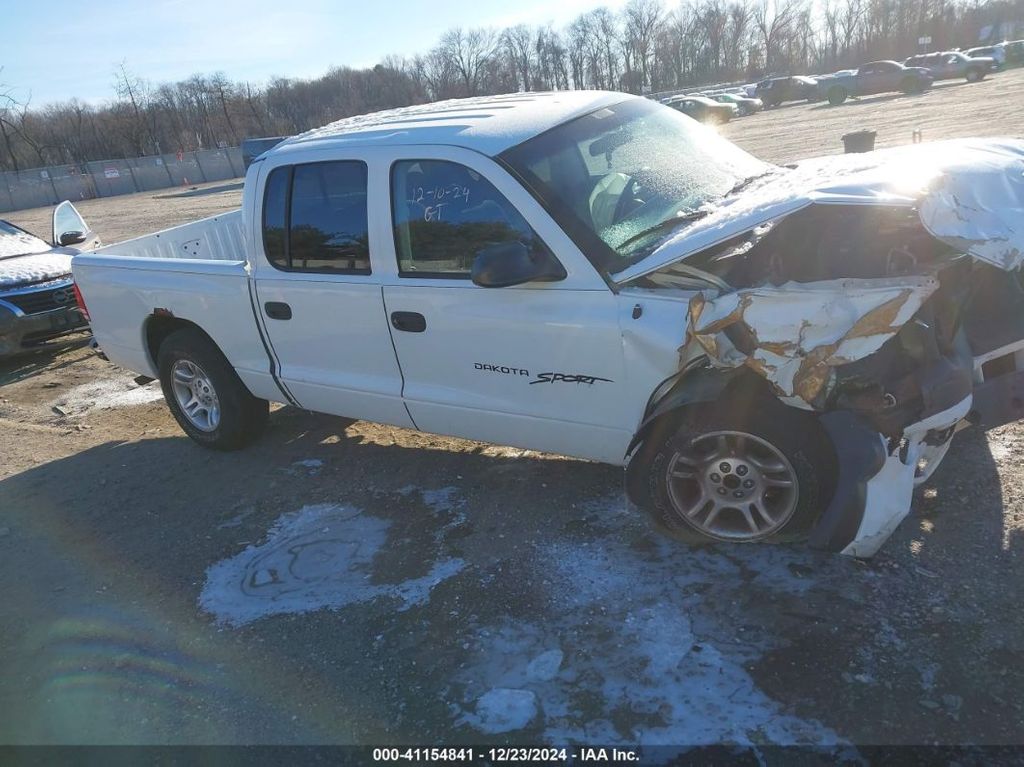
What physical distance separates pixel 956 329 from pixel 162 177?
183 feet

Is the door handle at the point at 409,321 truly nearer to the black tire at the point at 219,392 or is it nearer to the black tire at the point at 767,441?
the black tire at the point at 767,441

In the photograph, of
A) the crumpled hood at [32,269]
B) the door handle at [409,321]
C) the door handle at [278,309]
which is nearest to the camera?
the door handle at [409,321]

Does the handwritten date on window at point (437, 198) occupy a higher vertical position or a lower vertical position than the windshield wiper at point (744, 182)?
higher

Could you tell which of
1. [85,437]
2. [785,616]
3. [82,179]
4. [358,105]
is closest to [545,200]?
[785,616]

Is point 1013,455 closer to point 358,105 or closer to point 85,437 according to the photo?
point 85,437

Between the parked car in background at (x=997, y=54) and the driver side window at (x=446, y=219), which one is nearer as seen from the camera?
the driver side window at (x=446, y=219)

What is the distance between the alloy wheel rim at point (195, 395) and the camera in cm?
528

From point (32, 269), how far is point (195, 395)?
15.4 ft

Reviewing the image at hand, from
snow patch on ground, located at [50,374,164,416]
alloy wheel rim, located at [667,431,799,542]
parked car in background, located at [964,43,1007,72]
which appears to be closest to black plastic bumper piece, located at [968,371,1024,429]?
alloy wheel rim, located at [667,431,799,542]

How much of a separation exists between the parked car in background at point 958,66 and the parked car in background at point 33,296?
37.5 metres

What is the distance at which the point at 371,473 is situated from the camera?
4727 millimetres

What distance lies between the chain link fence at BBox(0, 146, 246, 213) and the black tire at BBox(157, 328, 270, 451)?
47.7 m

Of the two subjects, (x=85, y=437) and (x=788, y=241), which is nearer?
(x=788, y=241)

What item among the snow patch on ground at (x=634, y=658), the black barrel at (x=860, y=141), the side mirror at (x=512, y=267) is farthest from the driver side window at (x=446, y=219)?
the black barrel at (x=860, y=141)
